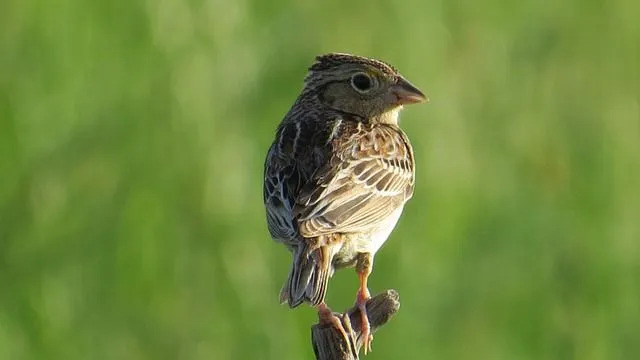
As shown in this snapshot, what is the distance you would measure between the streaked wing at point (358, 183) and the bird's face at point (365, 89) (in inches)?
4.6

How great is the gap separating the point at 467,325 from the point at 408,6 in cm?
179

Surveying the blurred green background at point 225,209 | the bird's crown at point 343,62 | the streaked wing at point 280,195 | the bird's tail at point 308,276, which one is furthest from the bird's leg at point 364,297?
the blurred green background at point 225,209

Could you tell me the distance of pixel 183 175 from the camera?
13.8 meters

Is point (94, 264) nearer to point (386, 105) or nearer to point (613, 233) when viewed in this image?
point (386, 105)

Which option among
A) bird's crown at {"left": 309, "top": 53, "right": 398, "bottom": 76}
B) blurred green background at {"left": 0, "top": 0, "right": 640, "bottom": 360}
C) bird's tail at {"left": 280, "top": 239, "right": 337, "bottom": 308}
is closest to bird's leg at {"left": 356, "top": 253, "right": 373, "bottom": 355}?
bird's tail at {"left": 280, "top": 239, "right": 337, "bottom": 308}

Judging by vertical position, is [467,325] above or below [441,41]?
below

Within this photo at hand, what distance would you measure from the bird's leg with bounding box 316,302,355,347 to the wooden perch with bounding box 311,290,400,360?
0.05 ft

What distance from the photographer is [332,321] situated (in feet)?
35.7

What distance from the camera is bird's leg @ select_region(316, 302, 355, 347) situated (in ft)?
35.2

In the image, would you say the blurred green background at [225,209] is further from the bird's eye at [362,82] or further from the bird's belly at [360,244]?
the bird's belly at [360,244]

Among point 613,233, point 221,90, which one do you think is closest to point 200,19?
point 221,90

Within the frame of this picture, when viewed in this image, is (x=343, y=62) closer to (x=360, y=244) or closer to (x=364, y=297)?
(x=360, y=244)

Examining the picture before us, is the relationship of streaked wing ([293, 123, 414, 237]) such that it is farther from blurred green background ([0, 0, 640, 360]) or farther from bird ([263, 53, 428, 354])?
blurred green background ([0, 0, 640, 360])

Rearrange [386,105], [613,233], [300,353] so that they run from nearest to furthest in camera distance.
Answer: [386,105], [300,353], [613,233]
